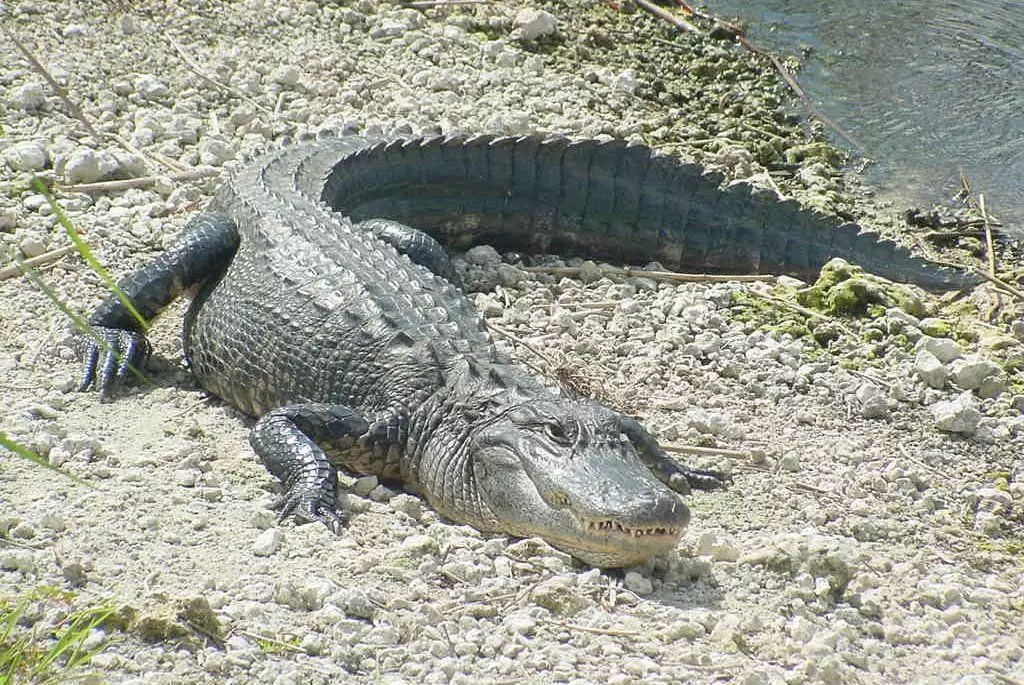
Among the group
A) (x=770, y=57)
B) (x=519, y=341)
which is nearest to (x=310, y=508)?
(x=519, y=341)

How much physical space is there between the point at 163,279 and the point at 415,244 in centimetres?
130

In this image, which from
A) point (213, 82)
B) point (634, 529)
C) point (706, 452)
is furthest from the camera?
point (213, 82)

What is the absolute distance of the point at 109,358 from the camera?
19.0 feet

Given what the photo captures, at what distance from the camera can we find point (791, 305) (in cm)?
698

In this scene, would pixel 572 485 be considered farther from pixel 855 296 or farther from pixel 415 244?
pixel 855 296

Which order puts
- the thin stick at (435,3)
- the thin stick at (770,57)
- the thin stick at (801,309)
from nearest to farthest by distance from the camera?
the thin stick at (801,309)
the thin stick at (770,57)
the thin stick at (435,3)

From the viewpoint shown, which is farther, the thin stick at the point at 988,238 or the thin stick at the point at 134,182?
the thin stick at the point at 988,238

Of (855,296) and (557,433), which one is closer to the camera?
(557,433)

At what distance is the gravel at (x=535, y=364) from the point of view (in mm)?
3904

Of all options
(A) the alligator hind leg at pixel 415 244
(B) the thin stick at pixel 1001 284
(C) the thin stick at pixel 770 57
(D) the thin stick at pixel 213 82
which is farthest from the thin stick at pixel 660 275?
(C) the thin stick at pixel 770 57

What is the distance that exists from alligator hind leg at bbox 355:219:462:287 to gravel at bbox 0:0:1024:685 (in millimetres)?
308

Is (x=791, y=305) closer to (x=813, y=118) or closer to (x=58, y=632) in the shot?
(x=813, y=118)

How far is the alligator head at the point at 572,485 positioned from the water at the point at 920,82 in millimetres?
4707

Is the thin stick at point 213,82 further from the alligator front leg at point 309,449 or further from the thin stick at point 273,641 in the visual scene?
the thin stick at point 273,641
